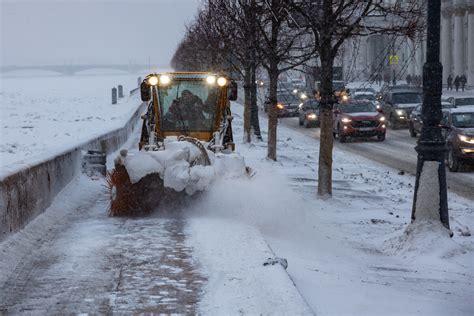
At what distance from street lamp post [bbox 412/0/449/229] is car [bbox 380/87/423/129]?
101 feet

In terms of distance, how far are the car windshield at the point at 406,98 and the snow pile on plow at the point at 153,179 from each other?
30687 mm

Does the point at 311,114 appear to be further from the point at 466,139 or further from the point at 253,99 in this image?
the point at 466,139

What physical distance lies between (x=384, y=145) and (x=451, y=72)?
6109 centimetres

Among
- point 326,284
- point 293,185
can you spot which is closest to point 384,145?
point 293,185

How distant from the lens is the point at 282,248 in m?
10.4

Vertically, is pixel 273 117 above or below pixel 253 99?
below

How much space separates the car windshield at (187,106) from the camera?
15.5m

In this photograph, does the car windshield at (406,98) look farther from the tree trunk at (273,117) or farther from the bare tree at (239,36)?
the tree trunk at (273,117)

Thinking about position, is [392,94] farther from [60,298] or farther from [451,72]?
[451,72]

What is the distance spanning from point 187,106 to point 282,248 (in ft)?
18.7

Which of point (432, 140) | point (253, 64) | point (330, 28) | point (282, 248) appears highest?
point (330, 28)

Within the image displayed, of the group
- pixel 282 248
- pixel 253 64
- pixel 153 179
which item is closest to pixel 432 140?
pixel 282 248

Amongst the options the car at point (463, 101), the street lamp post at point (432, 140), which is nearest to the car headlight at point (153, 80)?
the street lamp post at point (432, 140)

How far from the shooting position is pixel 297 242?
37.2 ft
